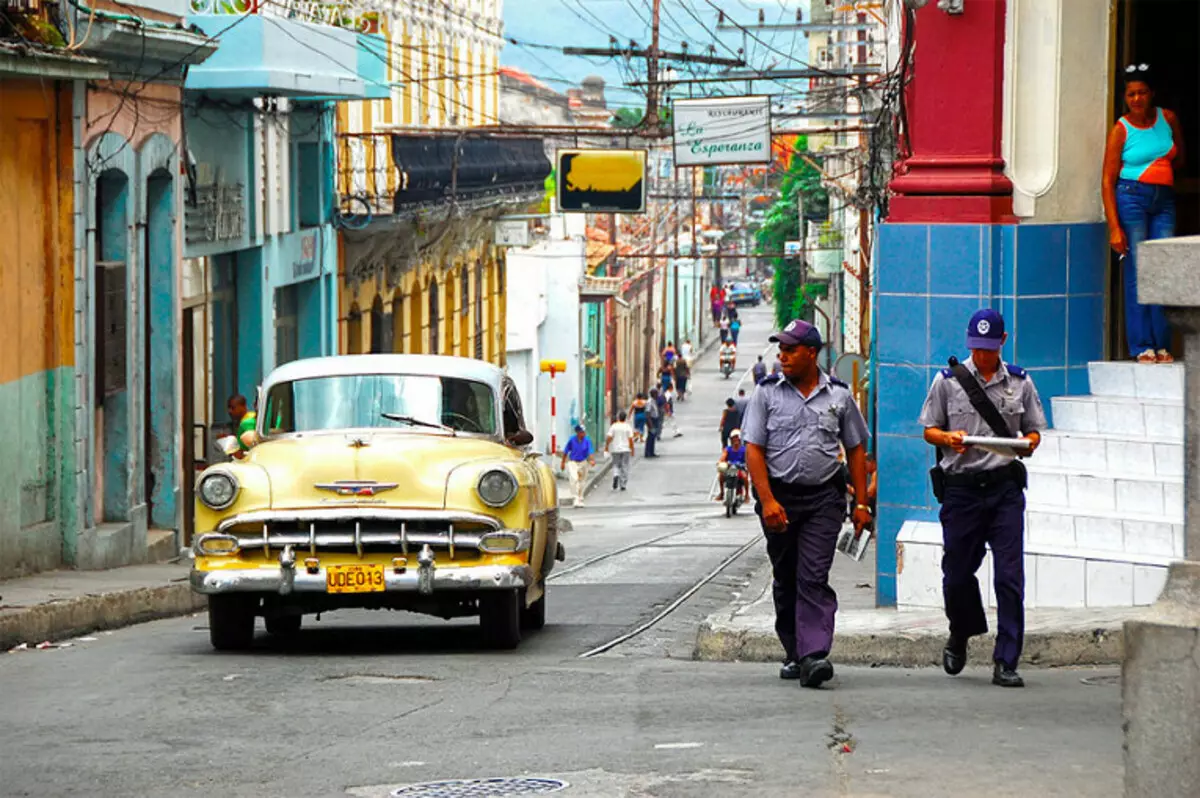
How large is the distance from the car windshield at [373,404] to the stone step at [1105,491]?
331cm

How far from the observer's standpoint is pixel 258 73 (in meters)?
25.2

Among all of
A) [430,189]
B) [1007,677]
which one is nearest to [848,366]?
[430,189]

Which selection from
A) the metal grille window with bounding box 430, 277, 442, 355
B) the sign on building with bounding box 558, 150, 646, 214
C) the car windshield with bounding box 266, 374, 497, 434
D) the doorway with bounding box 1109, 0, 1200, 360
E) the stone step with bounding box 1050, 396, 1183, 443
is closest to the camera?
the stone step with bounding box 1050, 396, 1183, 443

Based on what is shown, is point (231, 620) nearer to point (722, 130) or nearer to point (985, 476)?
point (985, 476)

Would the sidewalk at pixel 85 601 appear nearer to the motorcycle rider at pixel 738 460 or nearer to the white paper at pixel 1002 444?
the white paper at pixel 1002 444

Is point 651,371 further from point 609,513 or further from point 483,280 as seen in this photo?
point 609,513

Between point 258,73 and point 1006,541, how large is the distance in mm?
16478

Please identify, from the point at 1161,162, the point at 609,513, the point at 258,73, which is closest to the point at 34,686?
the point at 1161,162

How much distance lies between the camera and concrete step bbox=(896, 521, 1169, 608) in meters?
11.9

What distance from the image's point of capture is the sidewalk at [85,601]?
13789mm

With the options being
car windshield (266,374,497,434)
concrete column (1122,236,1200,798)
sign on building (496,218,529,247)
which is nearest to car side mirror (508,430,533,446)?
car windshield (266,374,497,434)

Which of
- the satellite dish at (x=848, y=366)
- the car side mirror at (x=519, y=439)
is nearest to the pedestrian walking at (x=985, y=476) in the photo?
the car side mirror at (x=519, y=439)

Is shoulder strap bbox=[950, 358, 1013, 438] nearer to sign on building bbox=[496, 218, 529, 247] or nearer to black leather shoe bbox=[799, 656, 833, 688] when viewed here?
black leather shoe bbox=[799, 656, 833, 688]

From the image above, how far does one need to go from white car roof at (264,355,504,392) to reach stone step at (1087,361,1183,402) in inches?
142
